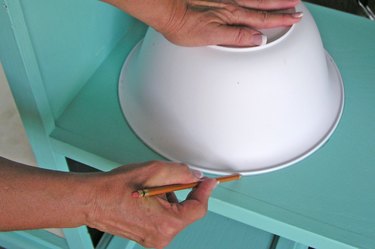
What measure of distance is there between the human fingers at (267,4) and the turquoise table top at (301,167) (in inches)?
7.0

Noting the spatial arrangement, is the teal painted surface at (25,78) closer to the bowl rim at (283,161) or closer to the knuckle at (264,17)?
the bowl rim at (283,161)

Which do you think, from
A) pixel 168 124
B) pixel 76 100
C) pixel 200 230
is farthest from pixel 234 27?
pixel 200 230

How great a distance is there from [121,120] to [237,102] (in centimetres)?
20

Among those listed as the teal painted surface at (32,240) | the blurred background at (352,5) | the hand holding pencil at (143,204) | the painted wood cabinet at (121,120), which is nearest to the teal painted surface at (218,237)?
the teal painted surface at (32,240)

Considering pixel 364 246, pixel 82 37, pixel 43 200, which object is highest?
pixel 82 37

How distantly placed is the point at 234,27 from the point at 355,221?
30 cm

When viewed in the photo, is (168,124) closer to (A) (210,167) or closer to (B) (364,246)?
(A) (210,167)

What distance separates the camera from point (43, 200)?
0.55m

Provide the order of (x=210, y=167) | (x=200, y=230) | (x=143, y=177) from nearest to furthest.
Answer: (x=143, y=177) < (x=210, y=167) < (x=200, y=230)

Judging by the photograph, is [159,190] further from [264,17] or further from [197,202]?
[264,17]

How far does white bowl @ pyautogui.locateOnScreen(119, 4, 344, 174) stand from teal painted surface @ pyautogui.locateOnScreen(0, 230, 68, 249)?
45 cm

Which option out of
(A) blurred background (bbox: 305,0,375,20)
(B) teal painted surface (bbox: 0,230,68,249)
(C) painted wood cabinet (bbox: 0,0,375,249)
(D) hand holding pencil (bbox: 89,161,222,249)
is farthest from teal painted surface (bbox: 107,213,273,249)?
(A) blurred background (bbox: 305,0,375,20)

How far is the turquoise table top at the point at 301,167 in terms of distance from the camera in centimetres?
62

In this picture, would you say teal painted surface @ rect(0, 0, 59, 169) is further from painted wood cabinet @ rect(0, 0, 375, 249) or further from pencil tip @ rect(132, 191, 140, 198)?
pencil tip @ rect(132, 191, 140, 198)
